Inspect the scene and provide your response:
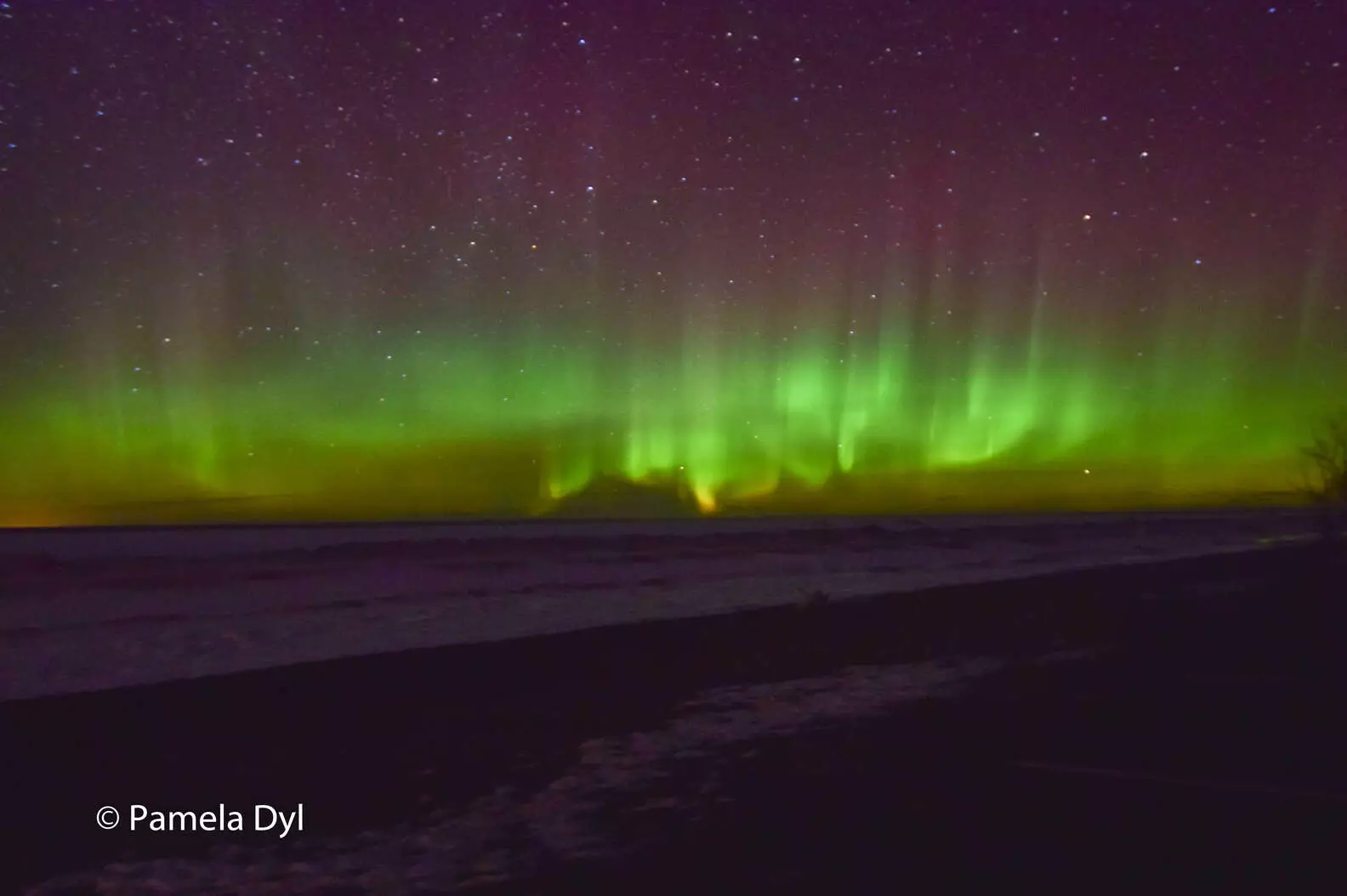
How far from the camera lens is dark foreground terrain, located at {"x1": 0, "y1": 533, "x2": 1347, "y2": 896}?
6.25m

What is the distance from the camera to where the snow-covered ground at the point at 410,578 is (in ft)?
59.1

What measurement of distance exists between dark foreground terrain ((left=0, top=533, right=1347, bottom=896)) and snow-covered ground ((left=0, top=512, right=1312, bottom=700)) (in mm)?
3403

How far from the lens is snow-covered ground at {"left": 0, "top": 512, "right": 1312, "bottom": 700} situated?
1802 centimetres

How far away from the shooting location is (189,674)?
48.7 feet

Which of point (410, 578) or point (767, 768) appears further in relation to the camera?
point (410, 578)

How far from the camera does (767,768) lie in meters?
8.66

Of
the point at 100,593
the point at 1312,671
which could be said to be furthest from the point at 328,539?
the point at 1312,671

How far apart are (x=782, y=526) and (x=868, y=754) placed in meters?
55.0

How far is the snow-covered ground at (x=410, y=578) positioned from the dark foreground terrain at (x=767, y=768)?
3.40 metres

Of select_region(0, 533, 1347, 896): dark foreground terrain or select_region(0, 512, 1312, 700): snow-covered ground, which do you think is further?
select_region(0, 512, 1312, 700): snow-covered ground

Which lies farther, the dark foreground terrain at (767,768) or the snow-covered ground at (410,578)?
the snow-covered ground at (410,578)

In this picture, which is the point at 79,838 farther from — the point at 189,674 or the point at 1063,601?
the point at 1063,601

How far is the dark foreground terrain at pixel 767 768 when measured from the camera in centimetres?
625

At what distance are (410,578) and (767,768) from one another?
23.6 metres
